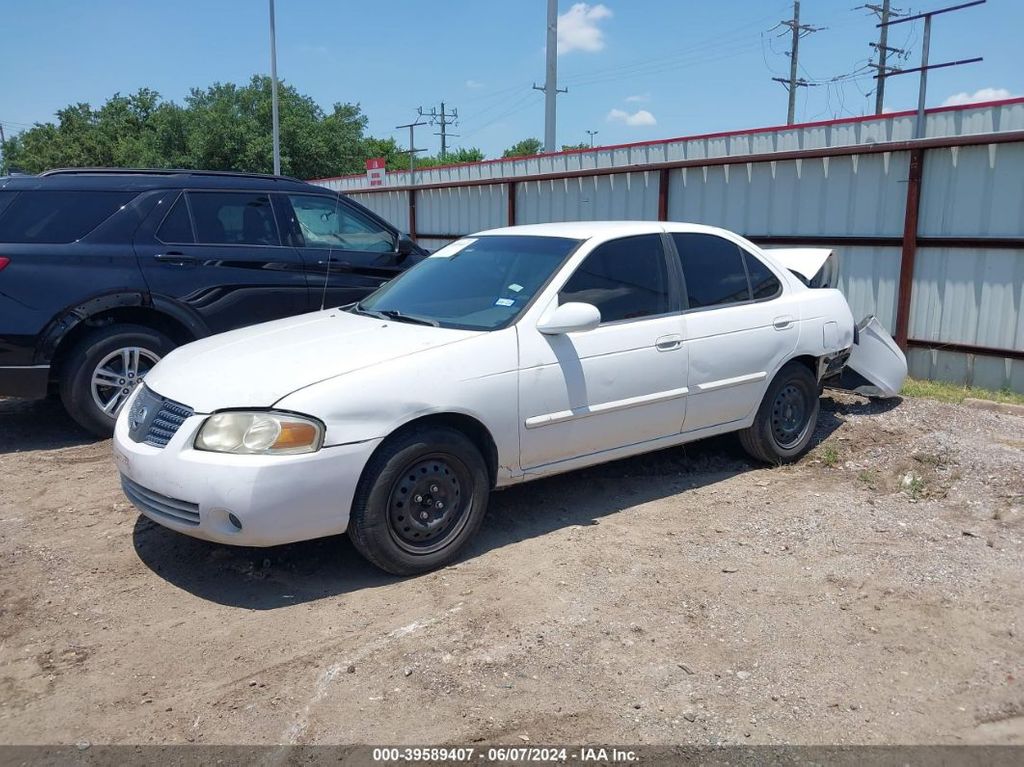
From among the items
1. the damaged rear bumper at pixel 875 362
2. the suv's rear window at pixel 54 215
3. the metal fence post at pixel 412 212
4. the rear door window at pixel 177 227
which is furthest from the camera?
the metal fence post at pixel 412 212

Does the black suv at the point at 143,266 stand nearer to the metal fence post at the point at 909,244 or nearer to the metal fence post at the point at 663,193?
the metal fence post at the point at 663,193

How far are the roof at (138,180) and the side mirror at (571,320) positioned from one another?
3774 mm

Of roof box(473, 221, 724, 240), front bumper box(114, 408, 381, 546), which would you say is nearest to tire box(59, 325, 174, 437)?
front bumper box(114, 408, 381, 546)

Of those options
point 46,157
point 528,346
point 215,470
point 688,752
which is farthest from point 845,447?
point 46,157

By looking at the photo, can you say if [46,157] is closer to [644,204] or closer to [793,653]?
[644,204]

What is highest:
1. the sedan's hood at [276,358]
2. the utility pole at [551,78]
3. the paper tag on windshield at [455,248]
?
the utility pole at [551,78]

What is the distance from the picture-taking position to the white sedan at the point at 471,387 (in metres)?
3.84

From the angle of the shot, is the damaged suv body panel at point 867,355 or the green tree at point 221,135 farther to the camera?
the green tree at point 221,135

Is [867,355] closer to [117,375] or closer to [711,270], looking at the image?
[711,270]

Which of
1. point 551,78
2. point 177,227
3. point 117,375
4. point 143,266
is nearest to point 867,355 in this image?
point 177,227

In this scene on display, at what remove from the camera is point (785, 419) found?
597cm

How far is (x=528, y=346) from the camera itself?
4.52 meters

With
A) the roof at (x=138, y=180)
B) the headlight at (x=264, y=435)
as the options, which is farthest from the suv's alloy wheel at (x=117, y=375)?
the headlight at (x=264, y=435)

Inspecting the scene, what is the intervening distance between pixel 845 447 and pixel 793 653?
3212 mm
